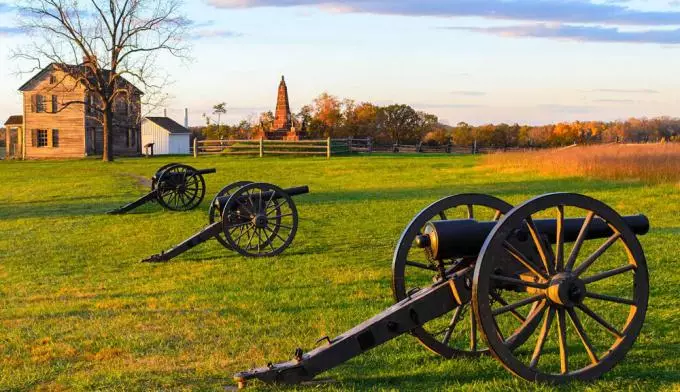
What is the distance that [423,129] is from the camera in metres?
71.2

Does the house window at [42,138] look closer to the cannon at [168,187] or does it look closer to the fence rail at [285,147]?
the fence rail at [285,147]

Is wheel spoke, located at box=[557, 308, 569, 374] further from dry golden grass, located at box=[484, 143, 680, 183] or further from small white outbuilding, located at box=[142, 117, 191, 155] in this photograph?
small white outbuilding, located at box=[142, 117, 191, 155]

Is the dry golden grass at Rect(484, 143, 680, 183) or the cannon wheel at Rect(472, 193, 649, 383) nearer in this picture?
the cannon wheel at Rect(472, 193, 649, 383)

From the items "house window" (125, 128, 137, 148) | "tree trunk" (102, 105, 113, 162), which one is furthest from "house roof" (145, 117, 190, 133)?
"tree trunk" (102, 105, 113, 162)

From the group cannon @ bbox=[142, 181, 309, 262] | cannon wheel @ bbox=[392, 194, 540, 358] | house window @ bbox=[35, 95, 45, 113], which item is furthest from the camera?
house window @ bbox=[35, 95, 45, 113]

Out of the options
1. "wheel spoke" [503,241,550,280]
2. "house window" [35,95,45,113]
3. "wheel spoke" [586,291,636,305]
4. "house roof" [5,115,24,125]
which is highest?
"house window" [35,95,45,113]

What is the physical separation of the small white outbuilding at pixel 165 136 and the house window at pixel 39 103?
13876mm

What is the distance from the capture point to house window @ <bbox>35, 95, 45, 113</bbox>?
177 ft

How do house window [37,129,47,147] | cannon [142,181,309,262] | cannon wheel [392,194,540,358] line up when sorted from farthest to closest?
house window [37,129,47,147]
cannon [142,181,309,262]
cannon wheel [392,194,540,358]

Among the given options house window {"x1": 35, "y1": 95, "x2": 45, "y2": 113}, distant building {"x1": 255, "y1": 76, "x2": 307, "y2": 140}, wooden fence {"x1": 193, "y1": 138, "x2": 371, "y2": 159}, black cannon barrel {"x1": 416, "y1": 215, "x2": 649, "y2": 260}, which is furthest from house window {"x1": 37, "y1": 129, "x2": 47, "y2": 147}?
black cannon barrel {"x1": 416, "y1": 215, "x2": 649, "y2": 260}

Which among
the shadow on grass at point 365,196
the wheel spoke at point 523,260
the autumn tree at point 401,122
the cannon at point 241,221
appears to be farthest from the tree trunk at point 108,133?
the wheel spoke at point 523,260

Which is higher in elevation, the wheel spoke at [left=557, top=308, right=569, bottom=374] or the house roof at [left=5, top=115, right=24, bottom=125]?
the house roof at [left=5, top=115, right=24, bottom=125]

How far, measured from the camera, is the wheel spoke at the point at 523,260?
187 inches

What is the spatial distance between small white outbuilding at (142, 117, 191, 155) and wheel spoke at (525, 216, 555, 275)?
6459 cm
